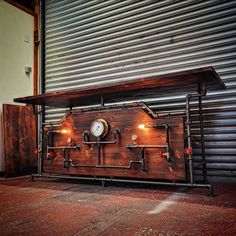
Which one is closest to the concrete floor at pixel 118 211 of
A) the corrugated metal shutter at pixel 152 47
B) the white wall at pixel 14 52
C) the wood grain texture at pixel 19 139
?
the corrugated metal shutter at pixel 152 47

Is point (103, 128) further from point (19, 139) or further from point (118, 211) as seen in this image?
point (19, 139)

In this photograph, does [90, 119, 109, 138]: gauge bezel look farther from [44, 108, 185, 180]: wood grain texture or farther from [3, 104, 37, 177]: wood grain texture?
[3, 104, 37, 177]: wood grain texture

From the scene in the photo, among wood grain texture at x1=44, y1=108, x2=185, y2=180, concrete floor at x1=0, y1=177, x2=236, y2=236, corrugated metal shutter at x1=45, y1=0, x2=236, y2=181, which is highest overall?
corrugated metal shutter at x1=45, y1=0, x2=236, y2=181

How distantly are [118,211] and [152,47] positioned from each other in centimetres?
329

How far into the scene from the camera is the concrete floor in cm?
187

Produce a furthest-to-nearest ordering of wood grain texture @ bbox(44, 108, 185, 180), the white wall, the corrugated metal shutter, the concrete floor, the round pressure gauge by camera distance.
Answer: the white wall
the corrugated metal shutter
the round pressure gauge
wood grain texture @ bbox(44, 108, 185, 180)
the concrete floor

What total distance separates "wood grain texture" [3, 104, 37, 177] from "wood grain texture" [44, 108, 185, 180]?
130cm

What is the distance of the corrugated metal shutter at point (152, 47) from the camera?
12.6 feet

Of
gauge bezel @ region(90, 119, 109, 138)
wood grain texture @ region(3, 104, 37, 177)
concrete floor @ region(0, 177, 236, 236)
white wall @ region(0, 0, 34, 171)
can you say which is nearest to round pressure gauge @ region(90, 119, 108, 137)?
gauge bezel @ region(90, 119, 109, 138)

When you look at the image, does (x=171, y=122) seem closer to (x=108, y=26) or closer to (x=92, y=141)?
(x=92, y=141)

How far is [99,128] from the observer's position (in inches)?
141

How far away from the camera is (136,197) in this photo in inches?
118

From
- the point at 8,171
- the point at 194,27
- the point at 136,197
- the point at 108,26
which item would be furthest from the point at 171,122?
the point at 8,171

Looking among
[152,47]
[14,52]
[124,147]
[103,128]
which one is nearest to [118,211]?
[124,147]
